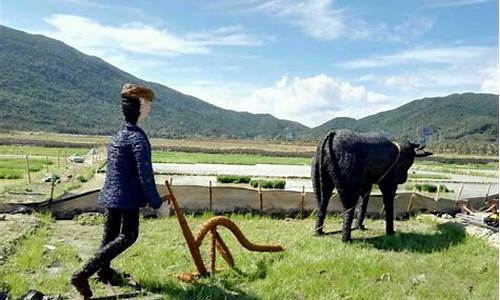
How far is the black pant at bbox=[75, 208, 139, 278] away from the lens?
5.71m

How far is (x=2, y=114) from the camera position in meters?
114

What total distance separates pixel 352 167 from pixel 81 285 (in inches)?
223

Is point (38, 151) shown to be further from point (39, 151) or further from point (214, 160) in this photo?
point (214, 160)

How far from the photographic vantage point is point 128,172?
598 centimetres

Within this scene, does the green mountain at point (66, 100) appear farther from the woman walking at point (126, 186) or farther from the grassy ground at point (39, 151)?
the woman walking at point (126, 186)

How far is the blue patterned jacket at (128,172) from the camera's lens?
587 cm

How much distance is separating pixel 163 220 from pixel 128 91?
5.79m

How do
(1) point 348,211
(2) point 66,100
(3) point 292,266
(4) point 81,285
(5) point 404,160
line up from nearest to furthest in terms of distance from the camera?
(4) point 81,285 → (3) point 292,266 → (1) point 348,211 → (5) point 404,160 → (2) point 66,100

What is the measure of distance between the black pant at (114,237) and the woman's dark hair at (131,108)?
104 cm

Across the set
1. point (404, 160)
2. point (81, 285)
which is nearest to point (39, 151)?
point (404, 160)

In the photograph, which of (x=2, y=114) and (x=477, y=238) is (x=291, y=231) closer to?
(x=477, y=238)

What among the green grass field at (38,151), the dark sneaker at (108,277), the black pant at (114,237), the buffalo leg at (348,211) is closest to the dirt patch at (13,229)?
the dark sneaker at (108,277)

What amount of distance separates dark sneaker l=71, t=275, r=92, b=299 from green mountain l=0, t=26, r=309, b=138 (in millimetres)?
104925

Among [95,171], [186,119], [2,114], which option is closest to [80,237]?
[95,171]
